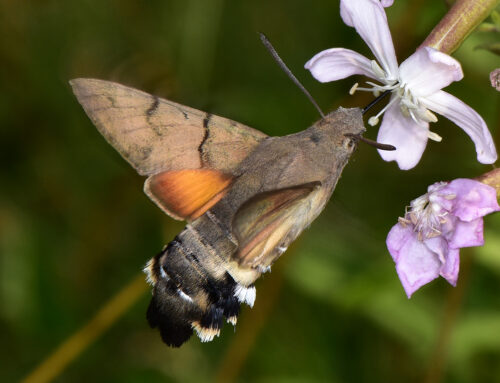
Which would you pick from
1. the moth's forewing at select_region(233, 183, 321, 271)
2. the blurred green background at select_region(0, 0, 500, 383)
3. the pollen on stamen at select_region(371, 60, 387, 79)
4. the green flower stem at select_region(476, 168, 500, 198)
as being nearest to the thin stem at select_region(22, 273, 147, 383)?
the blurred green background at select_region(0, 0, 500, 383)

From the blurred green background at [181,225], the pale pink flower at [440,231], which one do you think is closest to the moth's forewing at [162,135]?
the pale pink flower at [440,231]

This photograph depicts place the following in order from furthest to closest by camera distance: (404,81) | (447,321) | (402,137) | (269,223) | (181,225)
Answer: (181,225) < (447,321) < (402,137) < (404,81) < (269,223)

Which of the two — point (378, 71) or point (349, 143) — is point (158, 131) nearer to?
point (349, 143)

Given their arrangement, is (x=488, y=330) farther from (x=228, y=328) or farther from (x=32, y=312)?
(x=32, y=312)

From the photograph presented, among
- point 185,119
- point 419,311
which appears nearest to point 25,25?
point 185,119

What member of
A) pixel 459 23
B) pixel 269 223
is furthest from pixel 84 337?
pixel 459 23

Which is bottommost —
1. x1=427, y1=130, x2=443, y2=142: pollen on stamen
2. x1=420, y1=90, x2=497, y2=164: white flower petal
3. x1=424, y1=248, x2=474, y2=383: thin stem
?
x1=424, y1=248, x2=474, y2=383: thin stem

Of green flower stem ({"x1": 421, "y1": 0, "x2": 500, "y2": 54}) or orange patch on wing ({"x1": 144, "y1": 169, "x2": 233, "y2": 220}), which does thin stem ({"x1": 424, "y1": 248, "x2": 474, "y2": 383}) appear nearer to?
green flower stem ({"x1": 421, "y1": 0, "x2": 500, "y2": 54})
